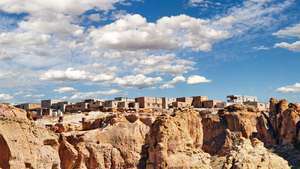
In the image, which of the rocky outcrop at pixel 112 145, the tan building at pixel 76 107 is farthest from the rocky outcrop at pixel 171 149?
Result: the tan building at pixel 76 107

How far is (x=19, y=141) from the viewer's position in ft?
99.2

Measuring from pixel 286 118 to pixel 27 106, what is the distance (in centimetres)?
5683

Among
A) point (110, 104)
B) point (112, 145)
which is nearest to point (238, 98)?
point (110, 104)

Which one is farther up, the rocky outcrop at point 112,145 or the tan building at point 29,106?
the tan building at point 29,106

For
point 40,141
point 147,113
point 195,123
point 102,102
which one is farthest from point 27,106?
point 40,141

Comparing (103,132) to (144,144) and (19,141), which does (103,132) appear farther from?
(19,141)

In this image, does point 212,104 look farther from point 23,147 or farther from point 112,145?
point 23,147

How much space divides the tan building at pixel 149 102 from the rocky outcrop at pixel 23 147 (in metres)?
78.1

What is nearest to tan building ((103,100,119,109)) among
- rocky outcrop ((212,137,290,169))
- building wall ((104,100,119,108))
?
building wall ((104,100,119,108))

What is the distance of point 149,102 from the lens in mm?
114812

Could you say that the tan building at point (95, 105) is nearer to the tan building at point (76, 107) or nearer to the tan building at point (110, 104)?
the tan building at point (110, 104)

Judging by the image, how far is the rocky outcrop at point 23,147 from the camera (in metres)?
29.1

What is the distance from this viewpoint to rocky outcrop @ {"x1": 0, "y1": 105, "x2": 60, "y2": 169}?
95.4 feet

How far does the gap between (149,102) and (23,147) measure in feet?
278
